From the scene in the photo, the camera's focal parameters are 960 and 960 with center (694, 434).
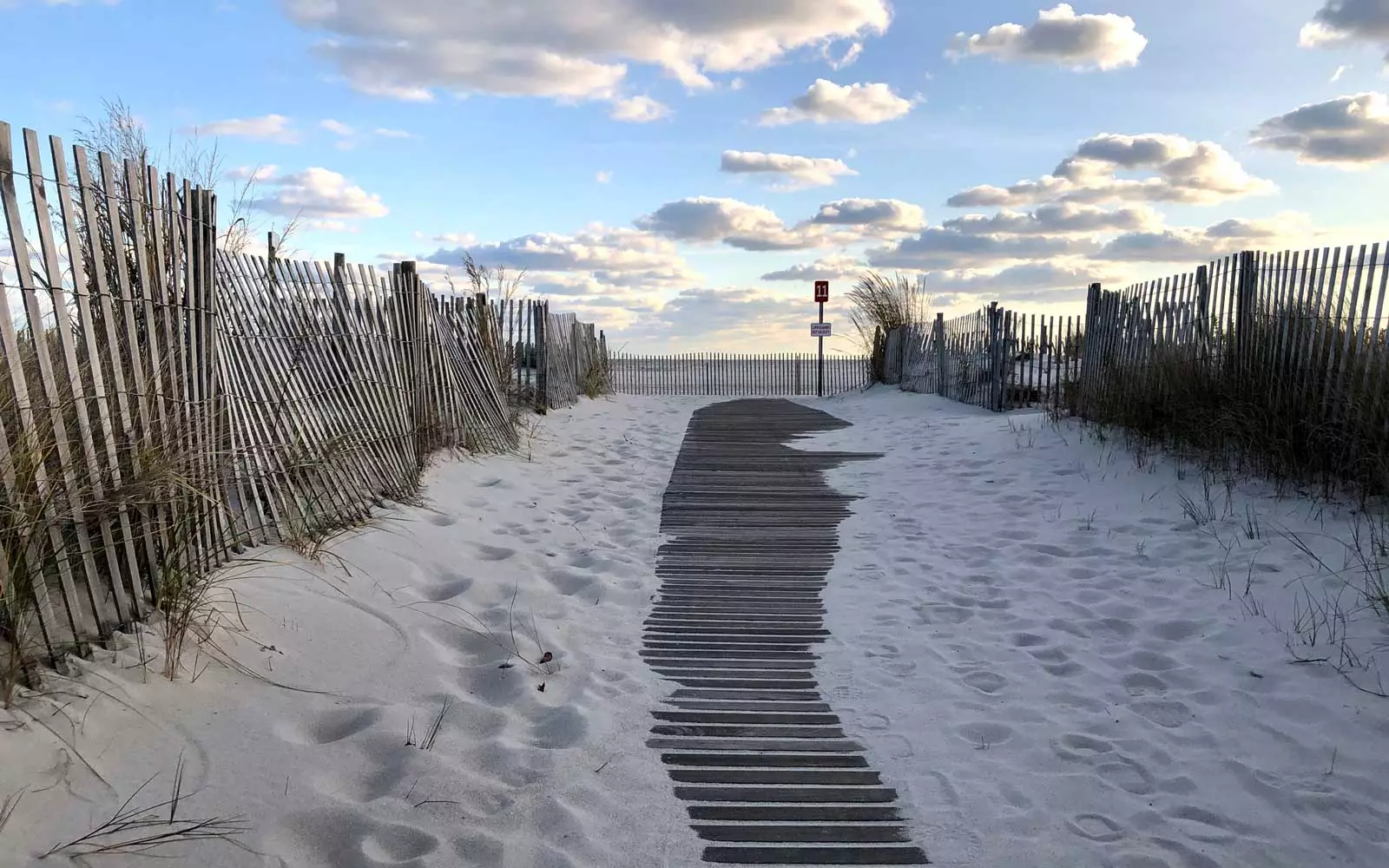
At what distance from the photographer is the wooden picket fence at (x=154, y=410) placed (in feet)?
10.0

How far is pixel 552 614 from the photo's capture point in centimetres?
466

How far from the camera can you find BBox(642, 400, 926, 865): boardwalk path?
282 centimetres

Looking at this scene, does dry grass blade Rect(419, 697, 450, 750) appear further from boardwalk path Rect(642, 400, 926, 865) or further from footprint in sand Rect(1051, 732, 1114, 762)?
footprint in sand Rect(1051, 732, 1114, 762)

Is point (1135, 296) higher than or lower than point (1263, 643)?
higher

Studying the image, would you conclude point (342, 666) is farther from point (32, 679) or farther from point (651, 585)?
point (651, 585)

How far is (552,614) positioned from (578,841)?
204 cm

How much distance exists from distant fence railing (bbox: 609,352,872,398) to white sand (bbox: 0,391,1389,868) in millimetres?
21384

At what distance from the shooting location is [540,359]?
13.0 meters

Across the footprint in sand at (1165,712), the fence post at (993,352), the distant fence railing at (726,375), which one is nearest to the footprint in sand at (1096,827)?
the footprint in sand at (1165,712)

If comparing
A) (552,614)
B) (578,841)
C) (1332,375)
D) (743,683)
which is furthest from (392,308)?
(1332,375)

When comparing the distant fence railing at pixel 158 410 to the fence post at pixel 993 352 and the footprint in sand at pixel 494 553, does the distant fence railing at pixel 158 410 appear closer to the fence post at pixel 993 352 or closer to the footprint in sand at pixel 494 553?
the footprint in sand at pixel 494 553

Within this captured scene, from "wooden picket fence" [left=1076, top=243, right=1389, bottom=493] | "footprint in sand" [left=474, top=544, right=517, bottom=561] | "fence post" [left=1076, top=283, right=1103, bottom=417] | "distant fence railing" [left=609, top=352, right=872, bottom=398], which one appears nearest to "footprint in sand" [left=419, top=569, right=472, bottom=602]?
"footprint in sand" [left=474, top=544, right=517, bottom=561]

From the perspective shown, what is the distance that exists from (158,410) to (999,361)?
11.6 metres

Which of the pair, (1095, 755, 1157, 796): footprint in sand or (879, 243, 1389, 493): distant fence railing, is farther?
(879, 243, 1389, 493): distant fence railing
